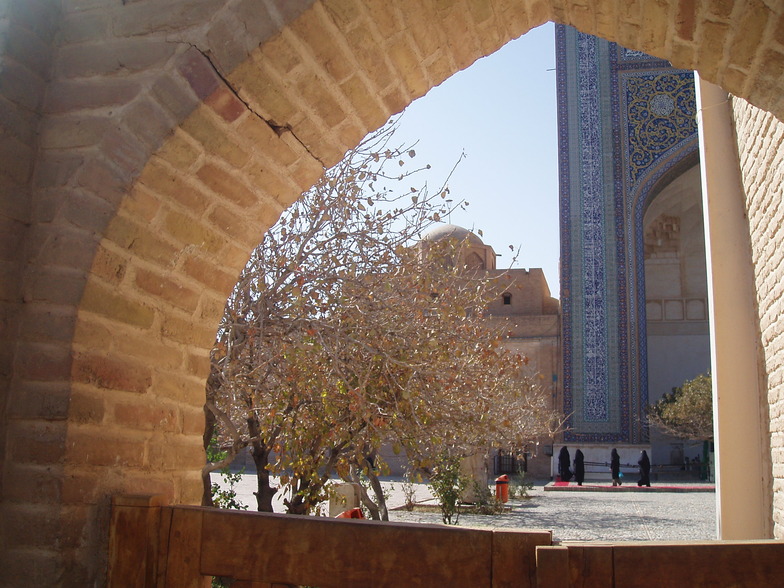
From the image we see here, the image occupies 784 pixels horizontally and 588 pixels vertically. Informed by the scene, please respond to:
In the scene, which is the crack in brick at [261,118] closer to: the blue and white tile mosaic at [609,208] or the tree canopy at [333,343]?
the tree canopy at [333,343]

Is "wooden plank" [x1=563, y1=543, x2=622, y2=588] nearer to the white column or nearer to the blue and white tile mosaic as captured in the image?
the white column

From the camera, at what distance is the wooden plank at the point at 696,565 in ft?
5.64

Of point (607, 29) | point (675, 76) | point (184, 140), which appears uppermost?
point (675, 76)

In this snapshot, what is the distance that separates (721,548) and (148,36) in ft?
5.98

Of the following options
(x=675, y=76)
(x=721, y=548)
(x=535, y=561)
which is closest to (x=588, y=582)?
(x=535, y=561)

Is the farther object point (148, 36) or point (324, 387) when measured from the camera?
point (324, 387)

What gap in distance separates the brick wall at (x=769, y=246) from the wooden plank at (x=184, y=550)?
2.60m

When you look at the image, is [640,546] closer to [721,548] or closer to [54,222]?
[721,548]

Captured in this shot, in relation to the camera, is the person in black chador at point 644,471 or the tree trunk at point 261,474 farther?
the person in black chador at point 644,471

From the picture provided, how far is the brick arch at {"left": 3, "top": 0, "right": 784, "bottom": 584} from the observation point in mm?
1883

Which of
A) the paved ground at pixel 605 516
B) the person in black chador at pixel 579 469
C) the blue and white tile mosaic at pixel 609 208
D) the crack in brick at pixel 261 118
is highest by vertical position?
the blue and white tile mosaic at pixel 609 208

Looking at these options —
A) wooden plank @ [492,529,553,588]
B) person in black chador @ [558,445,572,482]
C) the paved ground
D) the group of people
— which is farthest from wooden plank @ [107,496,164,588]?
person in black chador @ [558,445,572,482]

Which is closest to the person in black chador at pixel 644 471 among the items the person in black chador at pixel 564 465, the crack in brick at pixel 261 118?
the person in black chador at pixel 564 465

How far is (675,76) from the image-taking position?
17875 mm
